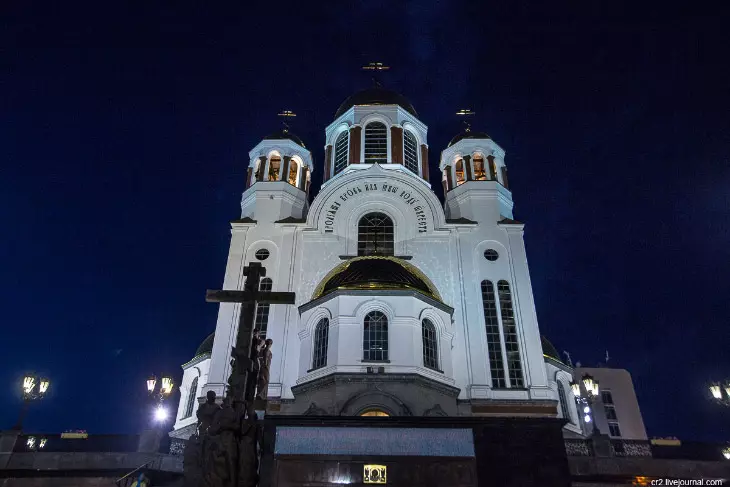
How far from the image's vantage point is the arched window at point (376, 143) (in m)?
28.5

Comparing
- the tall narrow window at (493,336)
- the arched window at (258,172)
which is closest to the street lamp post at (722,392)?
the tall narrow window at (493,336)

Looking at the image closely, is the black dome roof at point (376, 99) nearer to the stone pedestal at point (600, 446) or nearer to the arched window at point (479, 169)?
the arched window at point (479, 169)

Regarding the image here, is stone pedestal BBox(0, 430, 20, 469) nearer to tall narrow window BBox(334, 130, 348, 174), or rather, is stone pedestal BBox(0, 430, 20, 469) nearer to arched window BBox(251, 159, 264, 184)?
arched window BBox(251, 159, 264, 184)

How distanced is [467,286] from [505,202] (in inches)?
241

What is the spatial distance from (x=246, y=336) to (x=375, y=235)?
591 inches

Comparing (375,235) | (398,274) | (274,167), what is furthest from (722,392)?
(274,167)

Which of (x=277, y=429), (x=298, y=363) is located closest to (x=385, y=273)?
(x=298, y=363)

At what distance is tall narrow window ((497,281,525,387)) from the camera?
68.4 feet

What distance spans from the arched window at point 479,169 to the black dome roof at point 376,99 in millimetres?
5203

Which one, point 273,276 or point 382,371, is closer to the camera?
point 382,371

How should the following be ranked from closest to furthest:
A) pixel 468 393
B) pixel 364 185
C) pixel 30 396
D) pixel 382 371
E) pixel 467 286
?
pixel 30 396, pixel 382 371, pixel 468 393, pixel 467 286, pixel 364 185

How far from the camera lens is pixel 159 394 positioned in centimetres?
1822

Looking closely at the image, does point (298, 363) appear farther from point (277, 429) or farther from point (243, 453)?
point (243, 453)

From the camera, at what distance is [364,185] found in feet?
84.8
